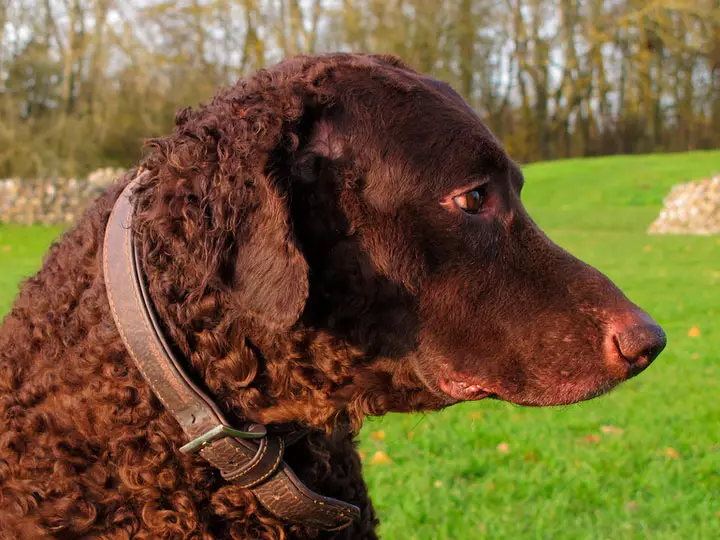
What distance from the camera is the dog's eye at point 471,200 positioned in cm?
212

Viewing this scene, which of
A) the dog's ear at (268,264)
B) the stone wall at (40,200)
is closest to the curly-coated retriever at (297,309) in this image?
the dog's ear at (268,264)

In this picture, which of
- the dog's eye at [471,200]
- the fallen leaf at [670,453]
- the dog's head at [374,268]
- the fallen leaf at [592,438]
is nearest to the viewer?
the dog's head at [374,268]

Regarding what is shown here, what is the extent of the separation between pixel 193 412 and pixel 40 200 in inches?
969

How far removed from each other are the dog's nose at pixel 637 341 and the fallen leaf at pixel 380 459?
3.07 meters

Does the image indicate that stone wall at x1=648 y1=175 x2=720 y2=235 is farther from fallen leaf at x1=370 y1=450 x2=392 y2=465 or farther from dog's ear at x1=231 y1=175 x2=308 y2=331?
dog's ear at x1=231 y1=175 x2=308 y2=331

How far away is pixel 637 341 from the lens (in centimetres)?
211

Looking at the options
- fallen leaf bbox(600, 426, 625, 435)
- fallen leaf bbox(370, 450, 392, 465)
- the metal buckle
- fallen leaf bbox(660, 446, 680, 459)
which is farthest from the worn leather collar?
fallen leaf bbox(600, 426, 625, 435)

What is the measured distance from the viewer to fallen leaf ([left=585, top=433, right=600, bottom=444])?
17.5ft

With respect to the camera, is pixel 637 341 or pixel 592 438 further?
pixel 592 438

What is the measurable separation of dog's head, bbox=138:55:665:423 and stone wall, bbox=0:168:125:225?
2378 cm

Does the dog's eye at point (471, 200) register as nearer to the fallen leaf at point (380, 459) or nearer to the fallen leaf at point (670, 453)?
the fallen leaf at point (380, 459)

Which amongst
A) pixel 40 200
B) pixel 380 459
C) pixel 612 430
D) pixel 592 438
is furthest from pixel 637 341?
pixel 40 200

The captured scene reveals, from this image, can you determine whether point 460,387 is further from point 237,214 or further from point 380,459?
point 380,459

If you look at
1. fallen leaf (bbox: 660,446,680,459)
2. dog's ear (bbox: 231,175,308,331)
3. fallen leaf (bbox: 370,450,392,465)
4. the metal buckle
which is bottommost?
fallen leaf (bbox: 660,446,680,459)
